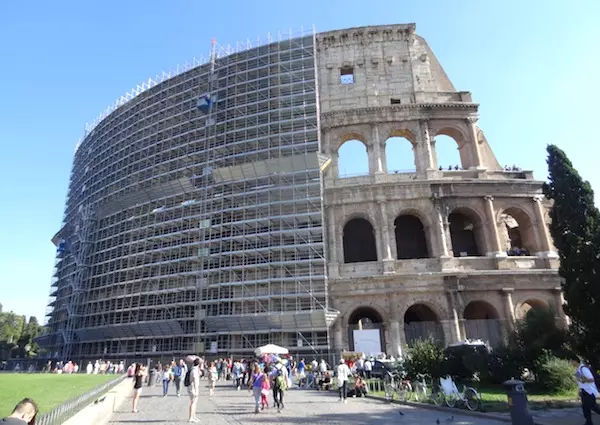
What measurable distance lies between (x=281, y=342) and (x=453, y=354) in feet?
35.3

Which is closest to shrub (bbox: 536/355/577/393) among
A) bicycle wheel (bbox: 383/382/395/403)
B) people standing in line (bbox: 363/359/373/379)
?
bicycle wheel (bbox: 383/382/395/403)

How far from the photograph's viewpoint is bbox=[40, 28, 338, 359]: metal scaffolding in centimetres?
2353

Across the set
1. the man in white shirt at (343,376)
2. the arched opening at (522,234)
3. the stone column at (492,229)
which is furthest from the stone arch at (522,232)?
the man in white shirt at (343,376)

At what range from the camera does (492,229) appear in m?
23.9

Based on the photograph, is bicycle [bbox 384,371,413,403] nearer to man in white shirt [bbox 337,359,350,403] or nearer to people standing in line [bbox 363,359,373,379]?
man in white shirt [bbox 337,359,350,403]

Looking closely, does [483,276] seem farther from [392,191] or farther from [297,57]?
[297,57]

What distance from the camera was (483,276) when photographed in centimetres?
2250

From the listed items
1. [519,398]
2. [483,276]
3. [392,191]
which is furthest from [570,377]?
[392,191]

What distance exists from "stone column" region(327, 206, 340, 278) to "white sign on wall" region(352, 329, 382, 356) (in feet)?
12.0

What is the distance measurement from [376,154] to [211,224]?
40.3 feet

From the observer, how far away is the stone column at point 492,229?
23375mm

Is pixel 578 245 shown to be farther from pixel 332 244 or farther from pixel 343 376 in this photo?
pixel 332 244

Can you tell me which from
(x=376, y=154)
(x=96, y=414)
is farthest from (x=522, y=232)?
(x=96, y=414)

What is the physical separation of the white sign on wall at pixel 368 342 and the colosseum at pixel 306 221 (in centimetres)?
11
